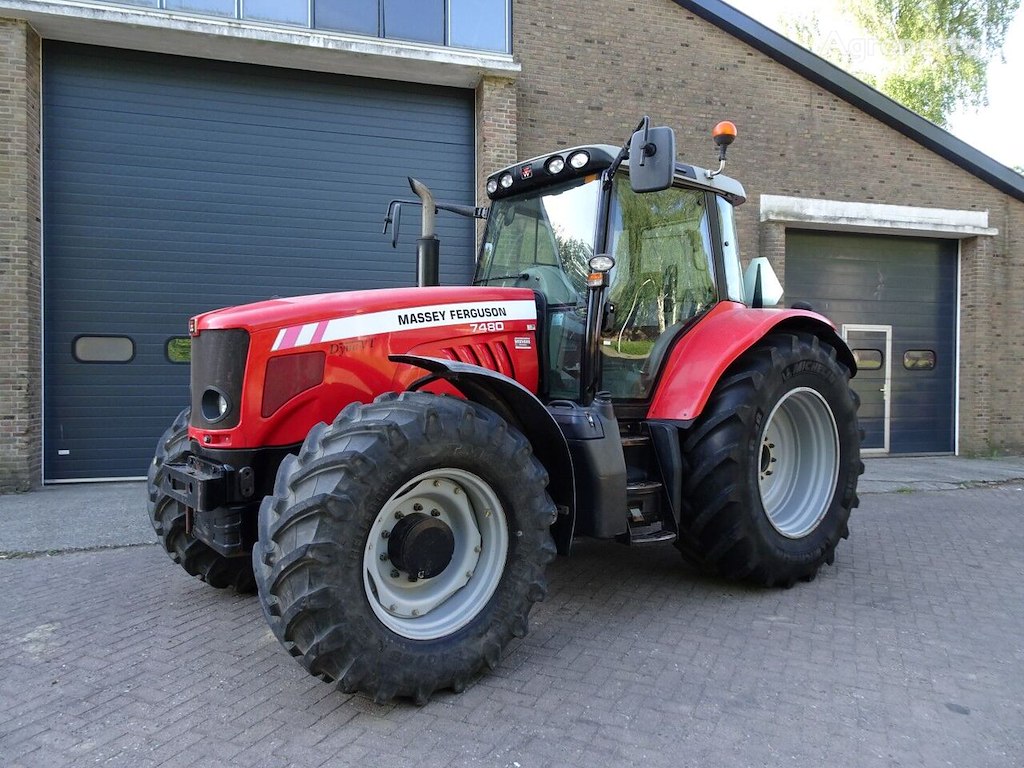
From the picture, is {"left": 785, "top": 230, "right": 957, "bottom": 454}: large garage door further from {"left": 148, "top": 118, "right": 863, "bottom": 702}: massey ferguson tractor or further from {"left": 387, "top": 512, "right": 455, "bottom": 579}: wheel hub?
{"left": 387, "top": 512, "right": 455, "bottom": 579}: wheel hub

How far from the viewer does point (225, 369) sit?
3285 millimetres

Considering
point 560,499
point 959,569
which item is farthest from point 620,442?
point 959,569

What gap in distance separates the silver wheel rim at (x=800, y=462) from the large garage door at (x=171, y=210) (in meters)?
5.74

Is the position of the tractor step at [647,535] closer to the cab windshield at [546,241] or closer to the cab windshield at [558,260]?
the cab windshield at [558,260]

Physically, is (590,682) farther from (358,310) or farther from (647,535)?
(358,310)

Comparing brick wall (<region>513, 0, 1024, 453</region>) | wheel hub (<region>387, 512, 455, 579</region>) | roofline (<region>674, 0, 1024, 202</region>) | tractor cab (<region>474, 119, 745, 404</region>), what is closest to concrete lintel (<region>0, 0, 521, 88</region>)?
brick wall (<region>513, 0, 1024, 453</region>)

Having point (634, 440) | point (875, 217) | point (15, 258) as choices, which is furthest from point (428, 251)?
point (875, 217)

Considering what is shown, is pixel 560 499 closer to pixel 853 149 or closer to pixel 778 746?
pixel 778 746

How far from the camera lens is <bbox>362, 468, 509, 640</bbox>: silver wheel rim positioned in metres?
2.96

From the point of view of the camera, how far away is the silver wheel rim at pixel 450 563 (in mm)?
2965

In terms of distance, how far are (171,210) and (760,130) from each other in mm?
7911

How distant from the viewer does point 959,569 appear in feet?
16.4

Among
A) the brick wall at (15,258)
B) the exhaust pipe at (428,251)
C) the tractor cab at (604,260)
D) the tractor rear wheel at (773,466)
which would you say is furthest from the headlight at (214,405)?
the brick wall at (15,258)

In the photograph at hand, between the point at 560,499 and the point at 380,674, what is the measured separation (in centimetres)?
119
